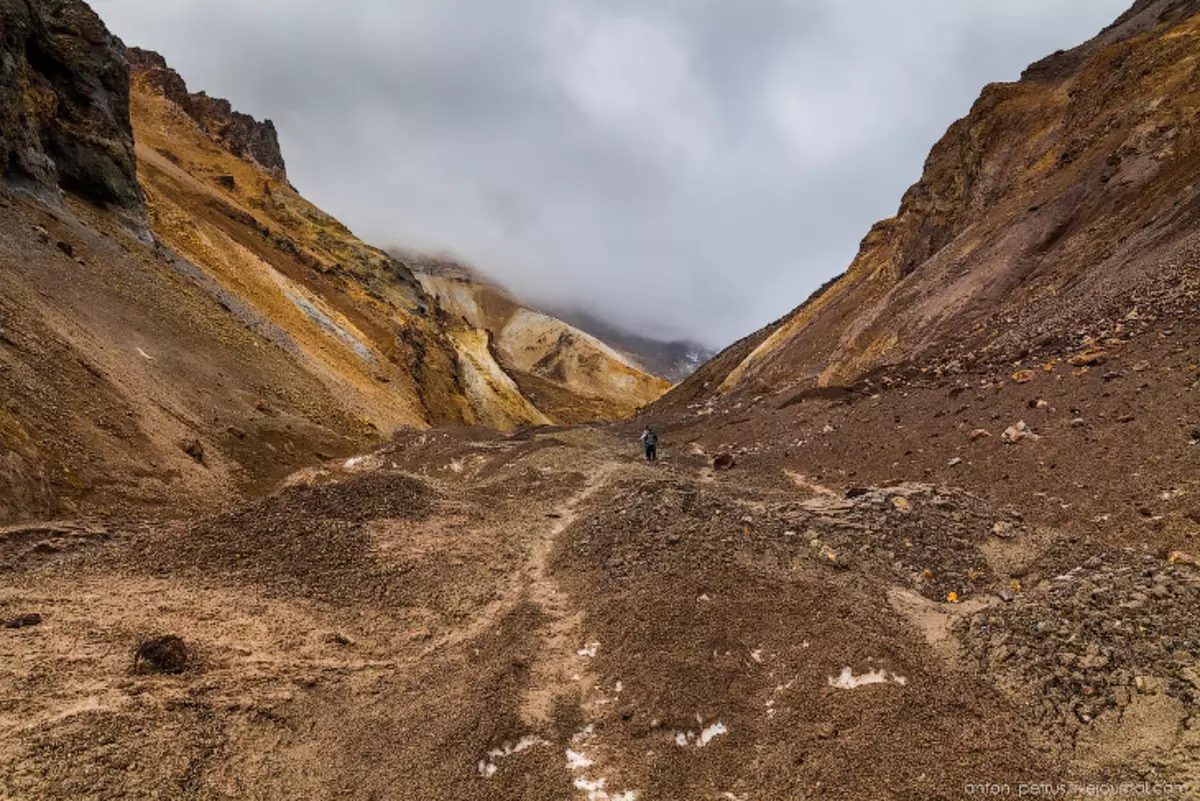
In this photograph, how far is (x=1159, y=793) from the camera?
4258 millimetres

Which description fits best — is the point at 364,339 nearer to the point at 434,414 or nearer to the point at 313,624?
the point at 434,414

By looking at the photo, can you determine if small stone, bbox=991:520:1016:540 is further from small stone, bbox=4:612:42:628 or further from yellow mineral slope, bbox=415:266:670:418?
yellow mineral slope, bbox=415:266:670:418

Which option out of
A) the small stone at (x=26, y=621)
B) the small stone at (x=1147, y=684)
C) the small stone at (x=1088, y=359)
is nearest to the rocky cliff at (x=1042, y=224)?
the small stone at (x=1088, y=359)

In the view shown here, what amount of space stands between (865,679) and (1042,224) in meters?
25.1

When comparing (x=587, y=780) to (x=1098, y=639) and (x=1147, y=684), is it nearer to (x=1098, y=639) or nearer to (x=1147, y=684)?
(x=1147, y=684)

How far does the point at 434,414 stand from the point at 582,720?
33.7m

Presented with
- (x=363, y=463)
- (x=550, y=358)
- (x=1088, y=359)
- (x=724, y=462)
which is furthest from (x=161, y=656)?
(x=550, y=358)

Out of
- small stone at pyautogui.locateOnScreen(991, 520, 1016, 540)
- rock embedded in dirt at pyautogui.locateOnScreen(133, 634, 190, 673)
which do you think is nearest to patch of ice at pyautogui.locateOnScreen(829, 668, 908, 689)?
small stone at pyautogui.locateOnScreen(991, 520, 1016, 540)

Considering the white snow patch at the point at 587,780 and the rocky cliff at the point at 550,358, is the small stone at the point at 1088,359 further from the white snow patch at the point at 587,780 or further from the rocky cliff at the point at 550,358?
the rocky cliff at the point at 550,358

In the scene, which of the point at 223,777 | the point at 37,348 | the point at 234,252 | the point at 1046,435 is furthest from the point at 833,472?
the point at 234,252

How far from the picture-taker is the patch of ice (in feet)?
19.8

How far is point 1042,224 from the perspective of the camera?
78.1ft

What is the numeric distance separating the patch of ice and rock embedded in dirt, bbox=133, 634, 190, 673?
6.47 meters

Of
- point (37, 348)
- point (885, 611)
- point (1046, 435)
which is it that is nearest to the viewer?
point (885, 611)
